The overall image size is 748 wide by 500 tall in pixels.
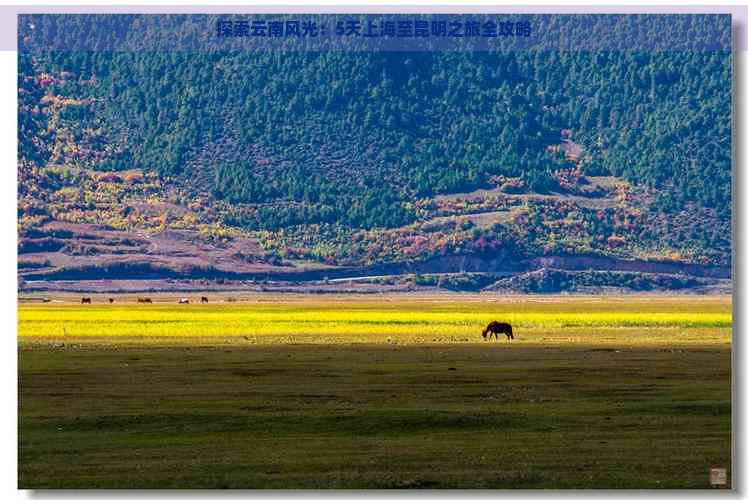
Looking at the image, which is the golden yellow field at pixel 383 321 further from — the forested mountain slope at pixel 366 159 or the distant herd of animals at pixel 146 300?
the forested mountain slope at pixel 366 159

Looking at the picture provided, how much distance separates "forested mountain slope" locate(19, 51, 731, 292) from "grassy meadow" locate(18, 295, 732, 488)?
28798 millimetres

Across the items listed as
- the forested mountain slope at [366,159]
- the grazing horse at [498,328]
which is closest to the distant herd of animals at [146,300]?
the forested mountain slope at [366,159]

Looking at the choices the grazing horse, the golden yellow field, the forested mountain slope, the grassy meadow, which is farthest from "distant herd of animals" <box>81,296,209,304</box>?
the grazing horse

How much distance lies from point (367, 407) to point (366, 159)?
68353 mm

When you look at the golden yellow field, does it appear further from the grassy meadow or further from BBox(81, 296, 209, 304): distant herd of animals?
BBox(81, 296, 209, 304): distant herd of animals

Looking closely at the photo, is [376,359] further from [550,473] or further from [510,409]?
[550,473]

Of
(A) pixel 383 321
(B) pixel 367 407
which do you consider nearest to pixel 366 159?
(A) pixel 383 321

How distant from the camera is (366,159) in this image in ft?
339

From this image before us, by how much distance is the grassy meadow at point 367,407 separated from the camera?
27984 millimetres

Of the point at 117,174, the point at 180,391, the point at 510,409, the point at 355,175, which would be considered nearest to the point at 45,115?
the point at 117,174

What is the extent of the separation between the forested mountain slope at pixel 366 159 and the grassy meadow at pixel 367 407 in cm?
2880

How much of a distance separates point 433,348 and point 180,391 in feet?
55.2

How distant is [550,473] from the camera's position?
90.3 ft

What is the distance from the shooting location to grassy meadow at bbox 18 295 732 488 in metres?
28.0
